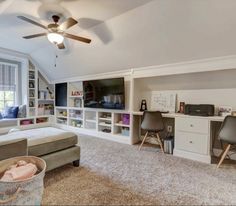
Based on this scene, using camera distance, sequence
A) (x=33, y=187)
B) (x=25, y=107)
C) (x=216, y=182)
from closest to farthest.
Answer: (x=33, y=187) → (x=216, y=182) → (x=25, y=107)

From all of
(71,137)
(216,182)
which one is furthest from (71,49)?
(216,182)

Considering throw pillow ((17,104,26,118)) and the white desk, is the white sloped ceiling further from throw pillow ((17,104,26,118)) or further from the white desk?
throw pillow ((17,104,26,118))

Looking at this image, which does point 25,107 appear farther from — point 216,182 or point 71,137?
point 216,182

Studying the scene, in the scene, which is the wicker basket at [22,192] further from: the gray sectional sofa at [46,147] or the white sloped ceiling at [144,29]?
the white sloped ceiling at [144,29]

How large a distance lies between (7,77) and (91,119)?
3.00m

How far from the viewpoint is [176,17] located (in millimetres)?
2268

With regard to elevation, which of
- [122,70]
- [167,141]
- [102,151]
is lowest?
[102,151]

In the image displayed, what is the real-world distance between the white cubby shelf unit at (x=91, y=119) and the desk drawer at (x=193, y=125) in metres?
1.11

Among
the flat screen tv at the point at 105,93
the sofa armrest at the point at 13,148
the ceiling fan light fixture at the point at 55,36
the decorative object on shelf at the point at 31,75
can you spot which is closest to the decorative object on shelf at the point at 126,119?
the flat screen tv at the point at 105,93

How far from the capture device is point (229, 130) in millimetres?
2357

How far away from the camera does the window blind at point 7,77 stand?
485 centimetres

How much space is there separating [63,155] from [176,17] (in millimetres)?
2525

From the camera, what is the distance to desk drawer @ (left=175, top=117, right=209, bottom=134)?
268 centimetres

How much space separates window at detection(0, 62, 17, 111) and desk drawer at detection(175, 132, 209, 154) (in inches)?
199
